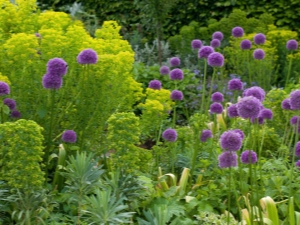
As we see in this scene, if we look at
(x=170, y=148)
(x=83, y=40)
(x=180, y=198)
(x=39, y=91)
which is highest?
(x=83, y=40)

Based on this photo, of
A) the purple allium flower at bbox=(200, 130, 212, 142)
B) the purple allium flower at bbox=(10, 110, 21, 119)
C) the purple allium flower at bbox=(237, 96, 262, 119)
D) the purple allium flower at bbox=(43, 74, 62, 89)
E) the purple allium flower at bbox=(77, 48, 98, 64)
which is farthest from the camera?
the purple allium flower at bbox=(200, 130, 212, 142)

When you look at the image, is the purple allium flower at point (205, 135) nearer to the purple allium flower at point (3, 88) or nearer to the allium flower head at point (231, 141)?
the allium flower head at point (231, 141)

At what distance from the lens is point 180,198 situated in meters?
3.44

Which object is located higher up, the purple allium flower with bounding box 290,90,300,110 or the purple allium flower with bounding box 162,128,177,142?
Answer: the purple allium flower with bounding box 290,90,300,110

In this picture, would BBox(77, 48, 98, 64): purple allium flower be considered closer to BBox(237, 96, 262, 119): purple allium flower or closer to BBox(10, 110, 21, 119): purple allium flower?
BBox(10, 110, 21, 119): purple allium flower

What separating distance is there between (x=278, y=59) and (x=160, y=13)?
1756 millimetres

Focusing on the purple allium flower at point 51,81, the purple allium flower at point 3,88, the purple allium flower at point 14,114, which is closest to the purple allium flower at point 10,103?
the purple allium flower at point 14,114

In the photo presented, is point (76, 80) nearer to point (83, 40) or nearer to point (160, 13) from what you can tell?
point (83, 40)

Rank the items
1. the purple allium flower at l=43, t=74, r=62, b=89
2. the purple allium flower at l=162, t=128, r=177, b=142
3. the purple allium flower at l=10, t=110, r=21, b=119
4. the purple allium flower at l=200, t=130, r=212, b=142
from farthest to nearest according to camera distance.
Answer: the purple allium flower at l=200, t=130, r=212, b=142 < the purple allium flower at l=162, t=128, r=177, b=142 < the purple allium flower at l=10, t=110, r=21, b=119 < the purple allium flower at l=43, t=74, r=62, b=89

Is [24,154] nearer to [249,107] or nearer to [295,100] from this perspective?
[249,107]

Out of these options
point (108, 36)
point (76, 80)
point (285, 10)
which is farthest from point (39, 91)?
point (285, 10)

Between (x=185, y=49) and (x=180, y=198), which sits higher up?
(x=185, y=49)

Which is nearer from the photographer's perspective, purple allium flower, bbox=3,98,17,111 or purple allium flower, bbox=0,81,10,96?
purple allium flower, bbox=0,81,10,96

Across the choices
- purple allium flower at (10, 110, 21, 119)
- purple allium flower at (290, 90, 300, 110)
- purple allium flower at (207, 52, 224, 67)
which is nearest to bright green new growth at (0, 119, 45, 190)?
purple allium flower at (10, 110, 21, 119)
